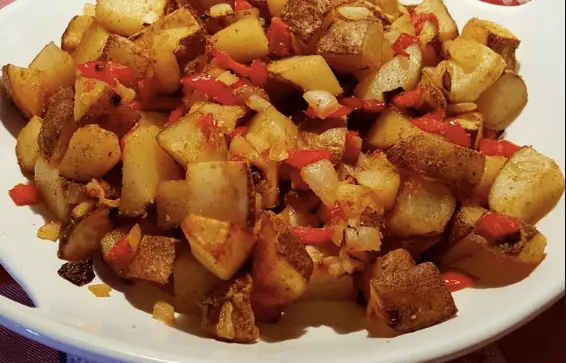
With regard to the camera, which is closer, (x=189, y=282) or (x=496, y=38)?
(x=189, y=282)

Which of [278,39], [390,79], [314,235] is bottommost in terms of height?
[314,235]

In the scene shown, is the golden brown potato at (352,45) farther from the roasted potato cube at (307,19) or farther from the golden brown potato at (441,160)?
the golden brown potato at (441,160)

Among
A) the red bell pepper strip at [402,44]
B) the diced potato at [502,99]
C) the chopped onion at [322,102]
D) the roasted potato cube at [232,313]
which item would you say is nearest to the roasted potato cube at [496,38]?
the diced potato at [502,99]

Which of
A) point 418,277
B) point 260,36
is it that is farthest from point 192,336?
point 260,36

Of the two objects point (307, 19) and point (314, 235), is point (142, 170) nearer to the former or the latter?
point (314, 235)

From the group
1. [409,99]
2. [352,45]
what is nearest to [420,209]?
[409,99]
